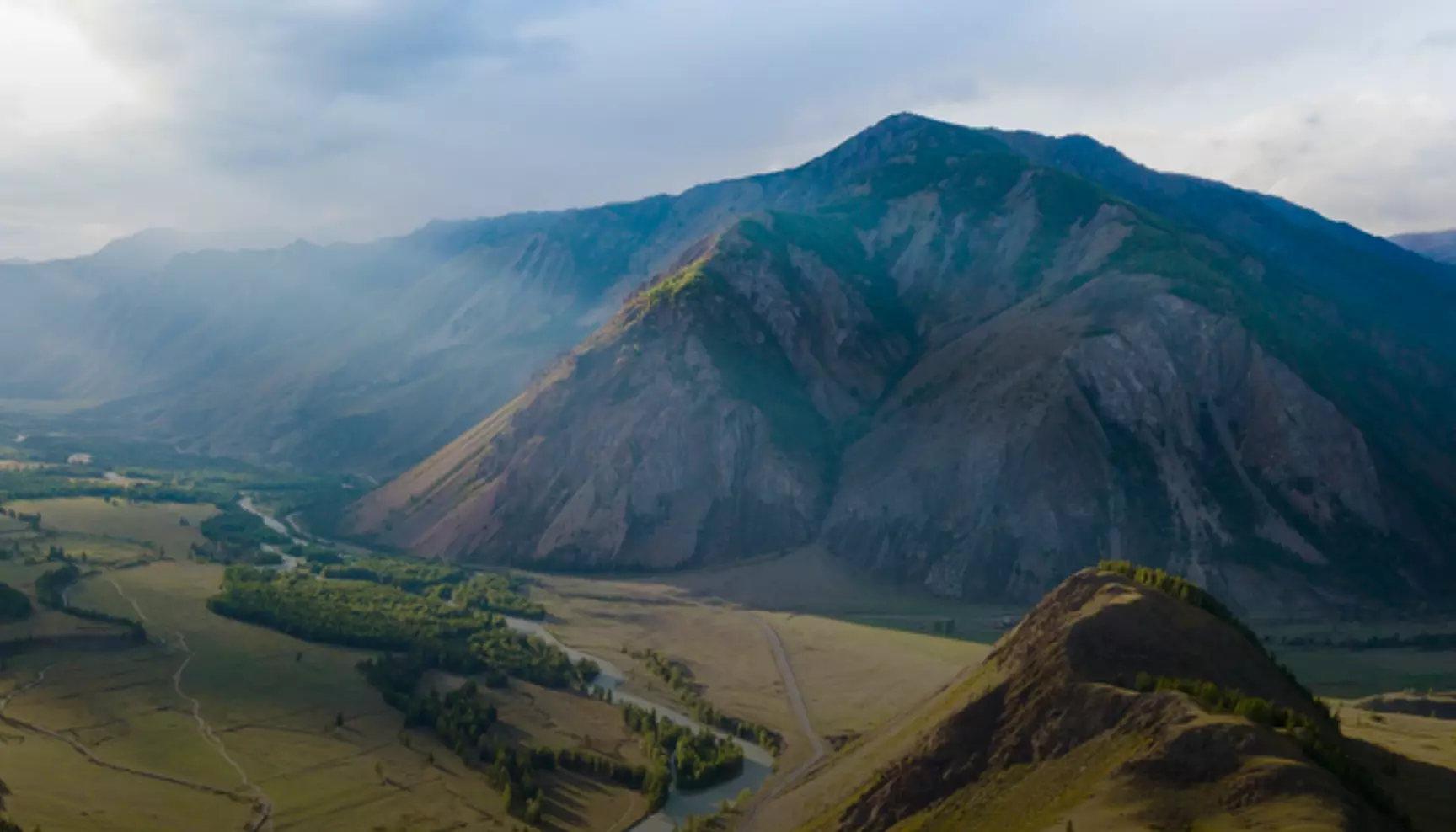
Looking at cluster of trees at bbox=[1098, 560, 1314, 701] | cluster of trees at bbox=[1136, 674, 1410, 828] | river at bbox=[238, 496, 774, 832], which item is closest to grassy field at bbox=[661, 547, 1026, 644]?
river at bbox=[238, 496, 774, 832]

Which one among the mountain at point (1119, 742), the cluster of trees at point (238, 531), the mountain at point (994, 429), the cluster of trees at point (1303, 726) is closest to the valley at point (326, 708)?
the mountain at point (1119, 742)

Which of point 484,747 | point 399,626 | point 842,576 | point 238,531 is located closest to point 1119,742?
point 484,747

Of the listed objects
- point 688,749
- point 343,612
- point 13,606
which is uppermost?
point 13,606

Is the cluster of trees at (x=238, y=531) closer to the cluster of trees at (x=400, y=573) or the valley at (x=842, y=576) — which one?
the valley at (x=842, y=576)

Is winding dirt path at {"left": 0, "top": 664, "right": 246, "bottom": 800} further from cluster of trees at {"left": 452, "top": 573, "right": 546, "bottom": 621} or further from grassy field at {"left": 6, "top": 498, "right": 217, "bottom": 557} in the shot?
grassy field at {"left": 6, "top": 498, "right": 217, "bottom": 557}

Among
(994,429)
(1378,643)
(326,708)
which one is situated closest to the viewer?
(326,708)

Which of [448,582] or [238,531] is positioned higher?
[238,531]

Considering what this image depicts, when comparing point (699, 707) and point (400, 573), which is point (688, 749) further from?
point (400, 573)
